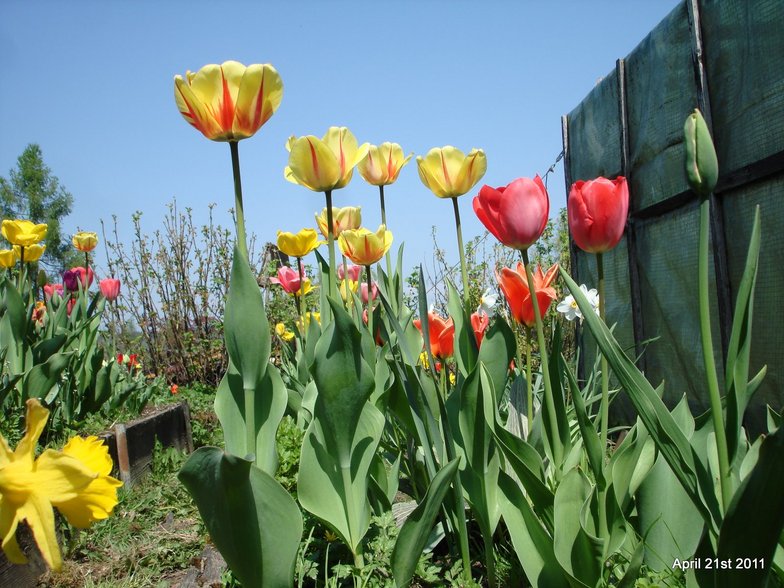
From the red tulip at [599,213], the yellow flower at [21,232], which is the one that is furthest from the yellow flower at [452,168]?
the yellow flower at [21,232]

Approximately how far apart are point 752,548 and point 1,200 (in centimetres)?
2839

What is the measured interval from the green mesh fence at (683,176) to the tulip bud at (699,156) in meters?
1.41

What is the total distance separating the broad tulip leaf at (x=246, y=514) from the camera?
908 mm

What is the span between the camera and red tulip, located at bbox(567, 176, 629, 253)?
A: 1.15 metres

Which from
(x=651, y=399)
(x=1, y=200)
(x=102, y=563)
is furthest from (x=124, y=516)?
(x=1, y=200)

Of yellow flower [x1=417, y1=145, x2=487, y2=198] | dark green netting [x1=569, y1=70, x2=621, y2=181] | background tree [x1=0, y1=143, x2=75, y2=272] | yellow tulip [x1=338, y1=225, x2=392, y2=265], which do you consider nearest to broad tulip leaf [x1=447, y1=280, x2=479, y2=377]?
yellow flower [x1=417, y1=145, x2=487, y2=198]

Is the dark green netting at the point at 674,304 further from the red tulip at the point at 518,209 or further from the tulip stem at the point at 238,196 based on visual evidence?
the tulip stem at the point at 238,196

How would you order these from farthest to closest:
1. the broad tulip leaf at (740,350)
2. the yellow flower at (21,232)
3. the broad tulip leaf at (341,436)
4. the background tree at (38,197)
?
the background tree at (38,197), the yellow flower at (21,232), the broad tulip leaf at (341,436), the broad tulip leaf at (740,350)

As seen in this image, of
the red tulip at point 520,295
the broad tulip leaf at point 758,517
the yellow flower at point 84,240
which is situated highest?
the yellow flower at point 84,240

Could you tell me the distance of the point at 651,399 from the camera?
91 centimetres

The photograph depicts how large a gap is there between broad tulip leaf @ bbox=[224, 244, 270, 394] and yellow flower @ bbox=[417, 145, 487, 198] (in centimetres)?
58

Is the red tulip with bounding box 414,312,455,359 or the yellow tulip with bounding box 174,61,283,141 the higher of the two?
the yellow tulip with bounding box 174,61,283,141

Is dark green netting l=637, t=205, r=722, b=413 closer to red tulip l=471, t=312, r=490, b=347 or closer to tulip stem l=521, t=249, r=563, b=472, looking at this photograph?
red tulip l=471, t=312, r=490, b=347

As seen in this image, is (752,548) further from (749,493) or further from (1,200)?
(1,200)
